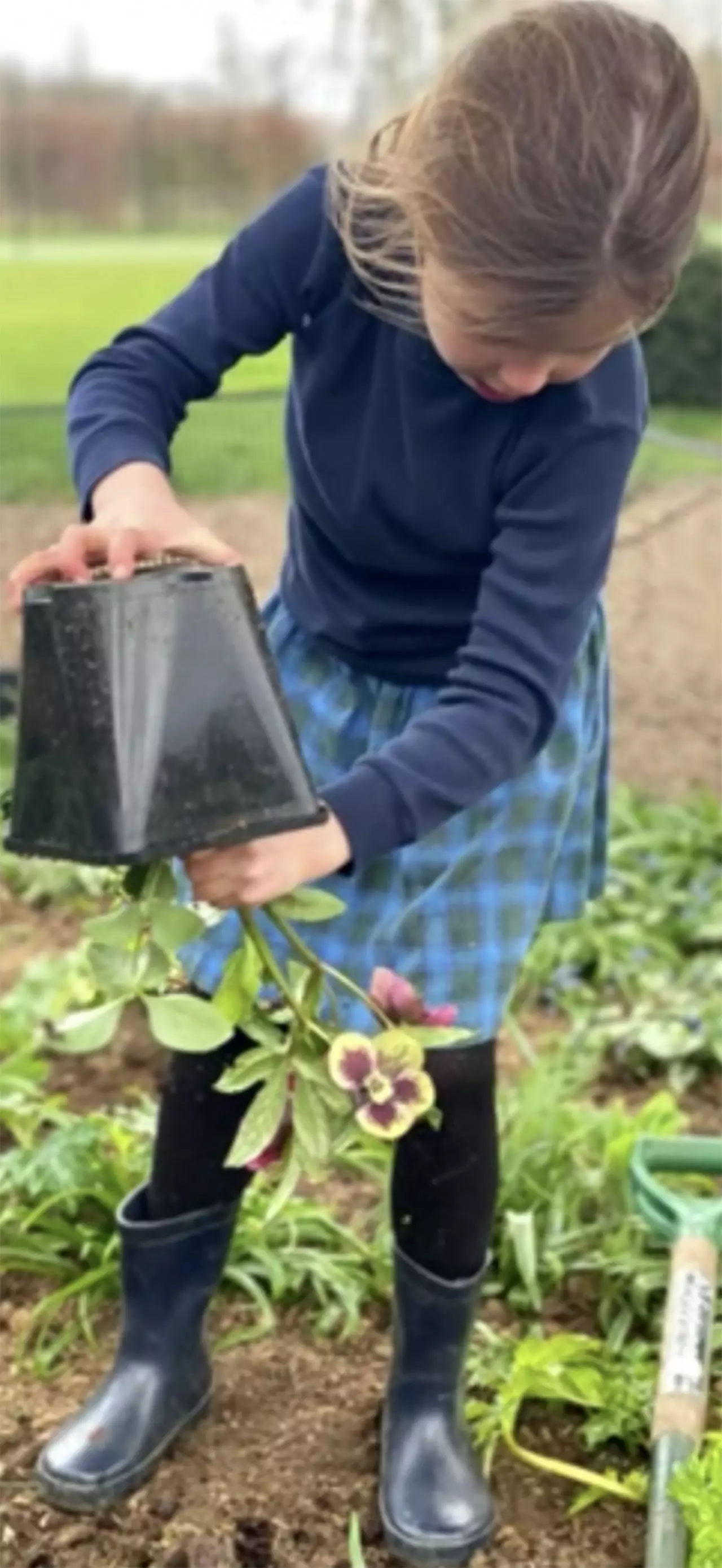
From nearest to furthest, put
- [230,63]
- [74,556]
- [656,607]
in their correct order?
[74,556] < [230,63] < [656,607]

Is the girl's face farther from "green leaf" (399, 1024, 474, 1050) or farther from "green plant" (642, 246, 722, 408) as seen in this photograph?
"green plant" (642, 246, 722, 408)

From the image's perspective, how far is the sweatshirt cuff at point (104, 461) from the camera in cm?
137

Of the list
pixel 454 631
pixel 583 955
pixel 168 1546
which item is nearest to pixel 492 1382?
pixel 168 1546

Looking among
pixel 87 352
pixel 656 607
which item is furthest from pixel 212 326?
pixel 656 607

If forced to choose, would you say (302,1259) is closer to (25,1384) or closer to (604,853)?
(25,1384)

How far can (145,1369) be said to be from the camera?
5.39 feet

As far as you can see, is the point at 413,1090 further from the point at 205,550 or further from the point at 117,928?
the point at 205,550

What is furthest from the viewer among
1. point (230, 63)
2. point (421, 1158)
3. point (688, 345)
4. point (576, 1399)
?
point (688, 345)

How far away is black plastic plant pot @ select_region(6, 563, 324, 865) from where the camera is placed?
3.59 feet

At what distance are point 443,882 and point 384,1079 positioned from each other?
342 mm

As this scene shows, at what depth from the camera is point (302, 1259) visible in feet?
6.22

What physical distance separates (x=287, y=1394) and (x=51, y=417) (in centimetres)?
209

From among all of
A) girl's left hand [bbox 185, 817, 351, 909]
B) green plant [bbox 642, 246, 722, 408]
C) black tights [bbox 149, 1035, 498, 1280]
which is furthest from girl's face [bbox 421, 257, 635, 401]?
green plant [bbox 642, 246, 722, 408]

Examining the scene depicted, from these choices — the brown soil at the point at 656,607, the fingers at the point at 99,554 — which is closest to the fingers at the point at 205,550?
the fingers at the point at 99,554
